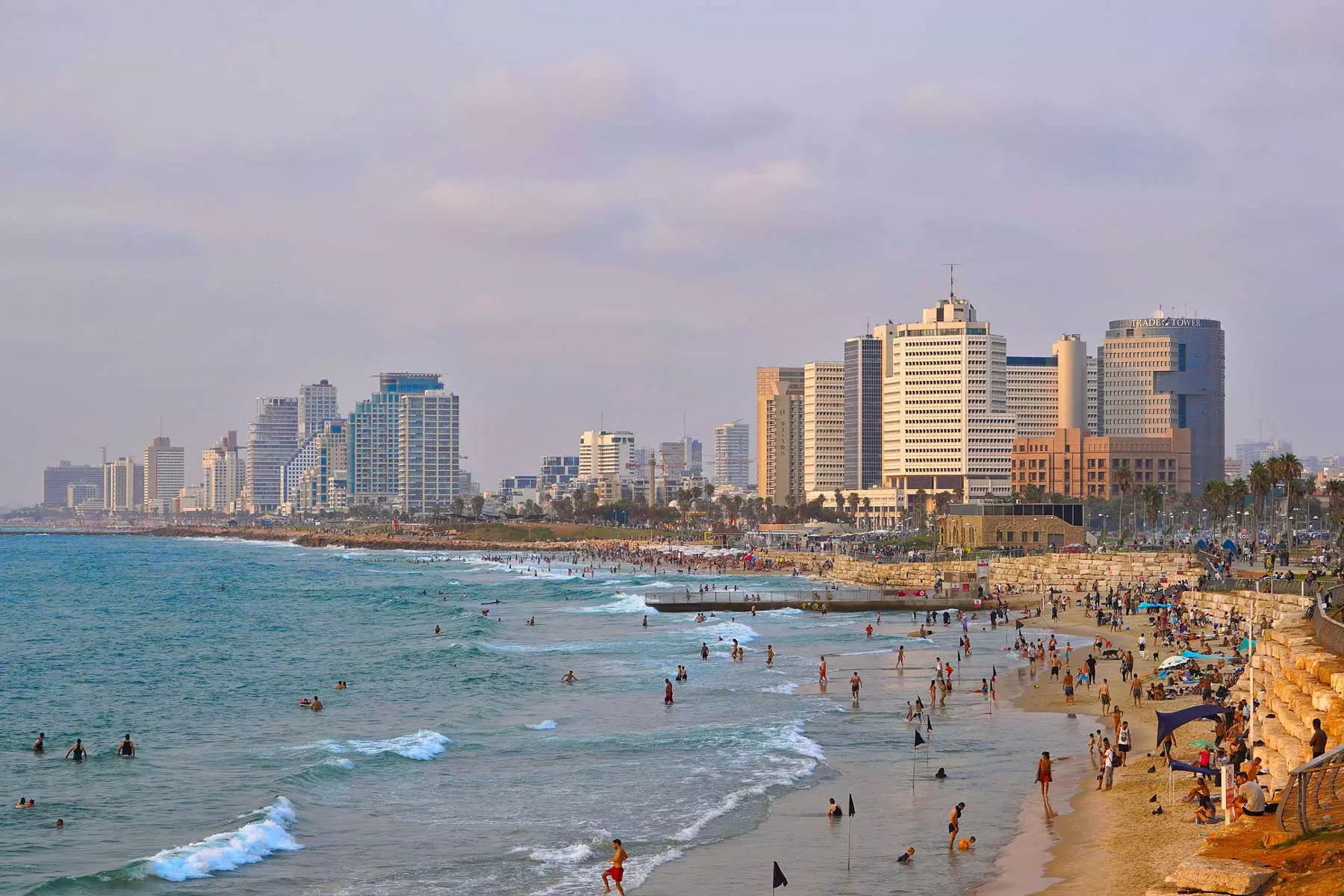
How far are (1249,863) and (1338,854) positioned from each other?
114cm

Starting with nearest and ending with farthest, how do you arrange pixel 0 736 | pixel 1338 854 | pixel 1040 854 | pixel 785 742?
pixel 1338 854
pixel 1040 854
pixel 785 742
pixel 0 736

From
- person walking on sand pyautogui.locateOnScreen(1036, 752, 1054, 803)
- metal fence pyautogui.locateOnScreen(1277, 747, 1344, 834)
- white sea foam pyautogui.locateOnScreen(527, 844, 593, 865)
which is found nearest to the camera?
metal fence pyautogui.locateOnScreen(1277, 747, 1344, 834)

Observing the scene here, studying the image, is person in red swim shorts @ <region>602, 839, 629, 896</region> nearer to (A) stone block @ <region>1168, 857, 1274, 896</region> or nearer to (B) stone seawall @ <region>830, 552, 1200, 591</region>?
(A) stone block @ <region>1168, 857, 1274, 896</region>

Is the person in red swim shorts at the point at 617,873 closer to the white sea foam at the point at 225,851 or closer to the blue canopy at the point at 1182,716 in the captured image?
the white sea foam at the point at 225,851

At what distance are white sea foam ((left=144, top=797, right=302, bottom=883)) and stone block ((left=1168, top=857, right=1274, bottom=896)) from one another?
21.0m

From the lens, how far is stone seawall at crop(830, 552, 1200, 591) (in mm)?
96688

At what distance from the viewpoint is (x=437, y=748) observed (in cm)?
4416

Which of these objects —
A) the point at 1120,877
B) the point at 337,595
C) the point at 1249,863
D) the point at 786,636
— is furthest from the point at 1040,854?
the point at 337,595

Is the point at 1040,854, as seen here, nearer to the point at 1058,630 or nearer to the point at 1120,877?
the point at 1120,877

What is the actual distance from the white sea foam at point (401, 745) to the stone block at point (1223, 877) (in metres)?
28.7

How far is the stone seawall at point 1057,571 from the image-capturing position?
96.7 metres

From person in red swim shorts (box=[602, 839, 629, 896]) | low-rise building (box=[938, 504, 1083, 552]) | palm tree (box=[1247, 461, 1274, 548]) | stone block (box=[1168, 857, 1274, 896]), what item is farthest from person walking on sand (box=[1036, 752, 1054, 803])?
low-rise building (box=[938, 504, 1083, 552])

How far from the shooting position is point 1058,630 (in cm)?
7631

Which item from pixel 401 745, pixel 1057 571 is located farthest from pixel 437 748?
pixel 1057 571
